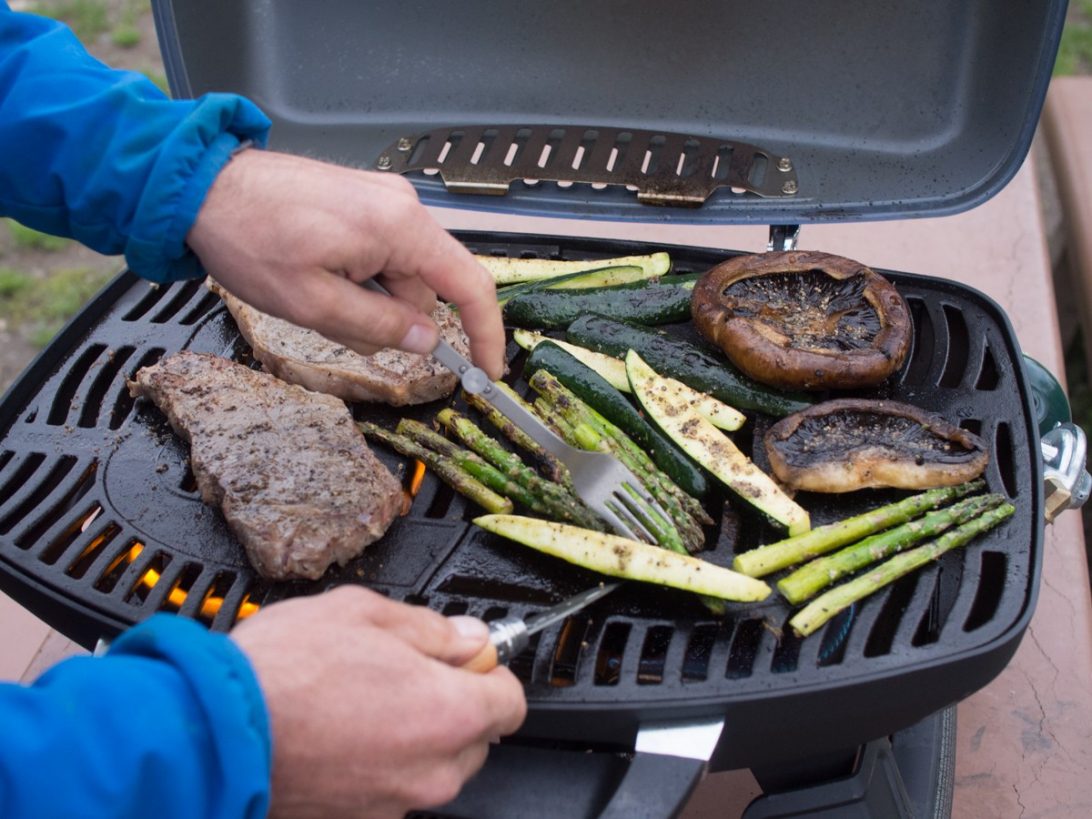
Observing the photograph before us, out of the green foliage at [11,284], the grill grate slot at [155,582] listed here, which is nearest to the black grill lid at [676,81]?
the grill grate slot at [155,582]

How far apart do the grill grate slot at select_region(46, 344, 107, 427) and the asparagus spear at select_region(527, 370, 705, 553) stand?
1.59 metres

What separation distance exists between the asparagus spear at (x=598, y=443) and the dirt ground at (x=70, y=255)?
4.49 metres

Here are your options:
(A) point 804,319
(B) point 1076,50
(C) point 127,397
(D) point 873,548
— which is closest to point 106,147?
(C) point 127,397

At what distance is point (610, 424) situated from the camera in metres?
3.11

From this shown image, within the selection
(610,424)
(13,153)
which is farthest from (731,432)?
(13,153)

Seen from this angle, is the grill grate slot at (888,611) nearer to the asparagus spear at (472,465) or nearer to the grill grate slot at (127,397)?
the asparagus spear at (472,465)

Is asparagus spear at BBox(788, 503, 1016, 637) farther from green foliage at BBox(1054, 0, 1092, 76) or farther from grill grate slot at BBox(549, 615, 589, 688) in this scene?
green foliage at BBox(1054, 0, 1092, 76)

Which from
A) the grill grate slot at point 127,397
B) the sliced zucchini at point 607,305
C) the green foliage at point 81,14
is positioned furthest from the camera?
the green foliage at point 81,14

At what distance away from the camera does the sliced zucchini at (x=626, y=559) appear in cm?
244

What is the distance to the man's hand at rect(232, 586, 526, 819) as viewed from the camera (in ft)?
5.68

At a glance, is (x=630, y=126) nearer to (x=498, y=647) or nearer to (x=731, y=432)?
(x=731, y=432)

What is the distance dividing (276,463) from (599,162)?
1.74 m

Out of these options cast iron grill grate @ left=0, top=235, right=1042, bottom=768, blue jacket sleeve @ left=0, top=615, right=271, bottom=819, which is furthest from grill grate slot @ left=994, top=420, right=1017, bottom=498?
blue jacket sleeve @ left=0, top=615, right=271, bottom=819

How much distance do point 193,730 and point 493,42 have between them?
319 cm
